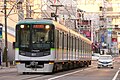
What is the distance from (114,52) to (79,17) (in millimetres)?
49427

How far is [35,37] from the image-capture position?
32750 millimetres

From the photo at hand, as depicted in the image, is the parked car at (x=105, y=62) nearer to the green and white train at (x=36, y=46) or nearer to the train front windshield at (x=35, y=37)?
the green and white train at (x=36, y=46)

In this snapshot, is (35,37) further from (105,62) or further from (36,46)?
(105,62)

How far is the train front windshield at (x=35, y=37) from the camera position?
1282 inches

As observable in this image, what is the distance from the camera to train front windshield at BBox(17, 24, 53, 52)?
32562 millimetres

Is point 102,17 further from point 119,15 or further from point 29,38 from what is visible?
point 29,38

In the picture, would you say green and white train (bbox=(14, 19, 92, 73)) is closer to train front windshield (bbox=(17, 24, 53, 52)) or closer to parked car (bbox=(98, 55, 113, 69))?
train front windshield (bbox=(17, 24, 53, 52))

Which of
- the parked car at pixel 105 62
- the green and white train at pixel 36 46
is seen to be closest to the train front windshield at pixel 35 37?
the green and white train at pixel 36 46

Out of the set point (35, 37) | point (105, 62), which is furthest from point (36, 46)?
point (105, 62)

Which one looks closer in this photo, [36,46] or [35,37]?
[36,46]

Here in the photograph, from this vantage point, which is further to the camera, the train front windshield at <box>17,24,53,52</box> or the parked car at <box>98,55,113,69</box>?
the parked car at <box>98,55,113,69</box>

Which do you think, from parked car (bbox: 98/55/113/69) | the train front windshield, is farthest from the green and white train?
parked car (bbox: 98/55/113/69)

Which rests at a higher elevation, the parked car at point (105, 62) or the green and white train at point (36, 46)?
the green and white train at point (36, 46)

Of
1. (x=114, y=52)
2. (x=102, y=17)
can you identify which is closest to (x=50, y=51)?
(x=102, y=17)
